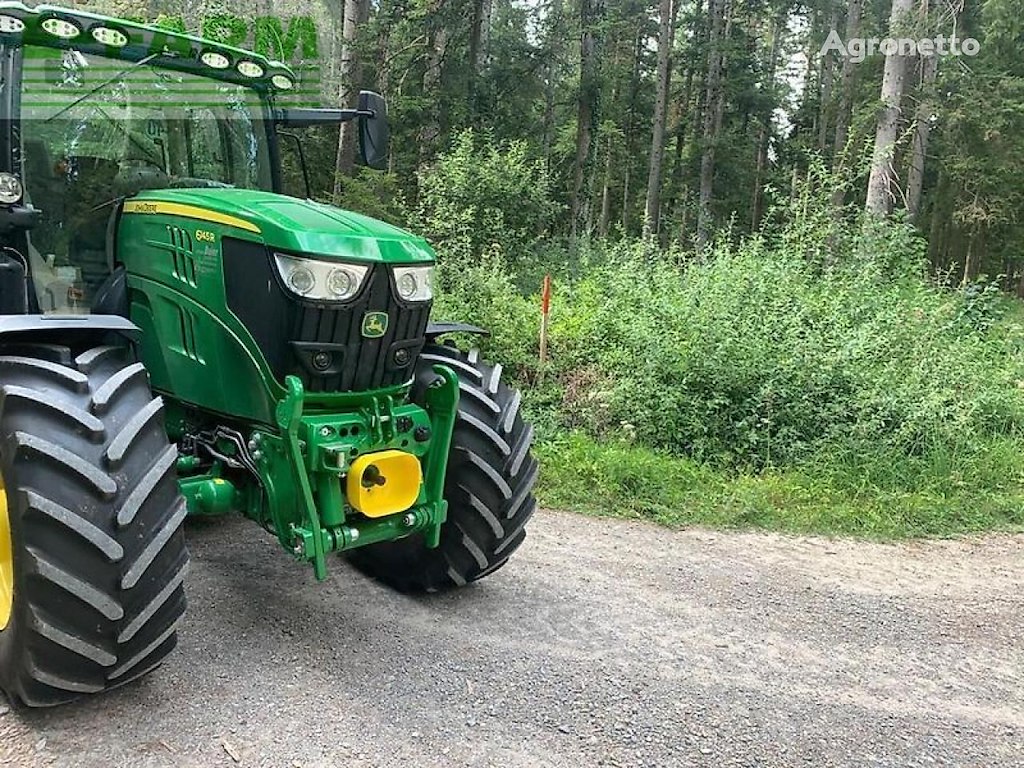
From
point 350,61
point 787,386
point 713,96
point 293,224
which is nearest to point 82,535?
point 293,224

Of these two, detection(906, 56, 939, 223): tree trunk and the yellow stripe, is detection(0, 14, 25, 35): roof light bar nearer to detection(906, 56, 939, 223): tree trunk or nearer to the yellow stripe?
the yellow stripe

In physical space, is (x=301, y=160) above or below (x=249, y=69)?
below

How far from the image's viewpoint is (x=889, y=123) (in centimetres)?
1167

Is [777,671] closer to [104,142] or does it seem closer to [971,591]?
[971,591]

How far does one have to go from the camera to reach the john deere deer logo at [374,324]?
3.53 m

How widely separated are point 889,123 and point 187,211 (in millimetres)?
10608

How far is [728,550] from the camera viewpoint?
5.66 meters

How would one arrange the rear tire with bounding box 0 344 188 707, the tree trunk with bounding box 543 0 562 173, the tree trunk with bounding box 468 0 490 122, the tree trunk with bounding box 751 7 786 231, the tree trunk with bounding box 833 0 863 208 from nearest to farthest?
the rear tire with bounding box 0 344 188 707 < the tree trunk with bounding box 468 0 490 122 < the tree trunk with bounding box 833 0 863 208 < the tree trunk with bounding box 543 0 562 173 < the tree trunk with bounding box 751 7 786 231

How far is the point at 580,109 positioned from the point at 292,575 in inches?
823

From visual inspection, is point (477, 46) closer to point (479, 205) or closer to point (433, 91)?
point (433, 91)

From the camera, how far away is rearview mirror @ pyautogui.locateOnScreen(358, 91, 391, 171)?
4652 millimetres

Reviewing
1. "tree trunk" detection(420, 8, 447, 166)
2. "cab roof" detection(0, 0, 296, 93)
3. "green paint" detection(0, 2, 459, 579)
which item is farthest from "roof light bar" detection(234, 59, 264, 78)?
"tree trunk" detection(420, 8, 447, 166)

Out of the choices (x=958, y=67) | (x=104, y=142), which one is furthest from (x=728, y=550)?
(x=958, y=67)

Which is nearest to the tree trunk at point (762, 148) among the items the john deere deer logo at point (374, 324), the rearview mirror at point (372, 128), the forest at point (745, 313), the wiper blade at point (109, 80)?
the forest at point (745, 313)
